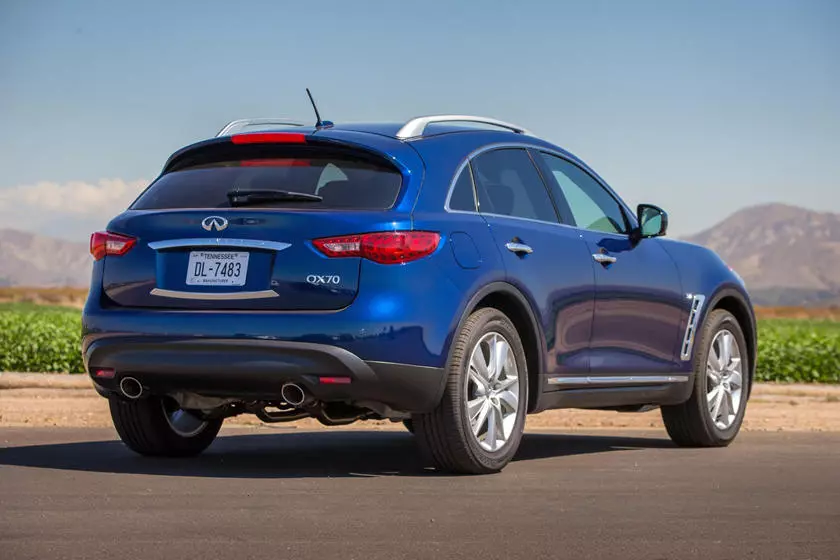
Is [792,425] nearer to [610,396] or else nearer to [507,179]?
[610,396]

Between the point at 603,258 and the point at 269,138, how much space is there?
226cm

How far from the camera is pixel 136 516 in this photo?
21.9 ft

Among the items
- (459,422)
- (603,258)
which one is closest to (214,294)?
(459,422)

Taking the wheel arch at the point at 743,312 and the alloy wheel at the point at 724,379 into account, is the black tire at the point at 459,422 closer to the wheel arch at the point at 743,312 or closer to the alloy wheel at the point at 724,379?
the alloy wheel at the point at 724,379

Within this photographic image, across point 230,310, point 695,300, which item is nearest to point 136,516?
point 230,310

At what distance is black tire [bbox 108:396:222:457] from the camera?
9109 mm

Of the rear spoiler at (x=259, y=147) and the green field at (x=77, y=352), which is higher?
the rear spoiler at (x=259, y=147)

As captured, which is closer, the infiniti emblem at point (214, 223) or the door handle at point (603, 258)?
the infiniti emblem at point (214, 223)

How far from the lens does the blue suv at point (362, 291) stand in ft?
25.6

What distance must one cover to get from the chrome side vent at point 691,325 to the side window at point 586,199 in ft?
2.48

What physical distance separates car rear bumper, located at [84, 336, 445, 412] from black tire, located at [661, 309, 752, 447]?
10.3 ft

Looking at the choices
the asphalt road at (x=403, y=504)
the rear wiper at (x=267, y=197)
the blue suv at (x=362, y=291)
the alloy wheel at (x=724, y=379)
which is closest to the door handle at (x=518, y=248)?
the blue suv at (x=362, y=291)

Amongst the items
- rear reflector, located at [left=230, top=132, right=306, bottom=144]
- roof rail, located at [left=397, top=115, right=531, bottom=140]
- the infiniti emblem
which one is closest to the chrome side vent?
roof rail, located at [left=397, top=115, right=531, bottom=140]

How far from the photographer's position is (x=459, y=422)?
806cm
